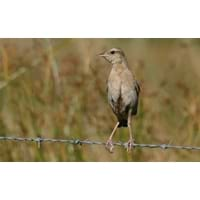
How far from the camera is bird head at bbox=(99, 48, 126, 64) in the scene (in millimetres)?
13781

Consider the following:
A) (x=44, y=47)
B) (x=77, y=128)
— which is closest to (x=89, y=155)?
(x=77, y=128)

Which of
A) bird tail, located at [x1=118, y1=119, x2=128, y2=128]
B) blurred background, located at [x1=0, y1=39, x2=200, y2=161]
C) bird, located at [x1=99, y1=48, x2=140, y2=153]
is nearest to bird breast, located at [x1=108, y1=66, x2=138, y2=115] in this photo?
bird, located at [x1=99, y1=48, x2=140, y2=153]

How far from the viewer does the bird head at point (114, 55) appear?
1378 cm

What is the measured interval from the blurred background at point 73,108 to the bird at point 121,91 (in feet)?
1.45

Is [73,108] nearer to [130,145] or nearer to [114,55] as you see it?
[114,55]

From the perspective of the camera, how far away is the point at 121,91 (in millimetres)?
13500

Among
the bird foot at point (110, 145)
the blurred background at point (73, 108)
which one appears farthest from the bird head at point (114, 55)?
the bird foot at point (110, 145)

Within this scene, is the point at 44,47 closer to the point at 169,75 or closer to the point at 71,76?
the point at 71,76

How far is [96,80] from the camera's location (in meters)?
14.4

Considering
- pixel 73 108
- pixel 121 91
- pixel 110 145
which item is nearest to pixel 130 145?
pixel 110 145

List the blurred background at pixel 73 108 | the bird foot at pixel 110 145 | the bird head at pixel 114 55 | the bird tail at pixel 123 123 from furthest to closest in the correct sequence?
the blurred background at pixel 73 108
the bird tail at pixel 123 123
the bird head at pixel 114 55
the bird foot at pixel 110 145

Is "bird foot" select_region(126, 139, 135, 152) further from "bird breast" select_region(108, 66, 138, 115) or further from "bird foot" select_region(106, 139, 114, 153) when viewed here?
"bird breast" select_region(108, 66, 138, 115)

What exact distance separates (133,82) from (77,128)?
3.46 feet

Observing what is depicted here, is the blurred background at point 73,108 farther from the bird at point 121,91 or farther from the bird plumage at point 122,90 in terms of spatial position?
the bird plumage at point 122,90
